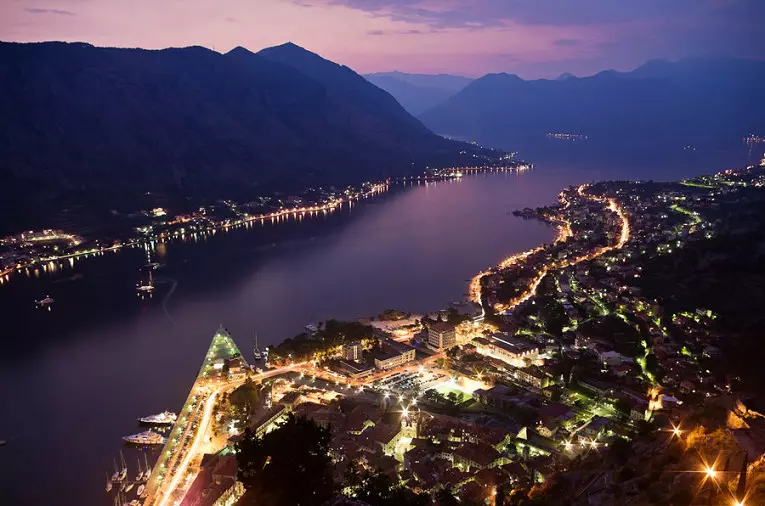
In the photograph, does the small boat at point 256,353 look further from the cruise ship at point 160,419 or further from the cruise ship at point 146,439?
the cruise ship at point 146,439

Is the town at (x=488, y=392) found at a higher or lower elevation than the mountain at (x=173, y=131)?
lower

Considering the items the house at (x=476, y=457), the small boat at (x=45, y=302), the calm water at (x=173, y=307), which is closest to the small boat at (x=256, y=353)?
the calm water at (x=173, y=307)

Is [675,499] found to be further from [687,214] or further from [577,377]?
[687,214]

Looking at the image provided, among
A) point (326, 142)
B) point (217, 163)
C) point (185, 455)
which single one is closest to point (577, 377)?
point (185, 455)

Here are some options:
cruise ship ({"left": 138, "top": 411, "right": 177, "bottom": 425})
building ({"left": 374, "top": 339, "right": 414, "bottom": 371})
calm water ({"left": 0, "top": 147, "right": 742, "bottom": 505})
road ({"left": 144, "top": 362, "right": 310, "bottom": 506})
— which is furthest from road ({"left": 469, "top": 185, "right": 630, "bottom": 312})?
cruise ship ({"left": 138, "top": 411, "right": 177, "bottom": 425})

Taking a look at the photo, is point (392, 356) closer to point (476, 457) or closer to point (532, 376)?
point (532, 376)
